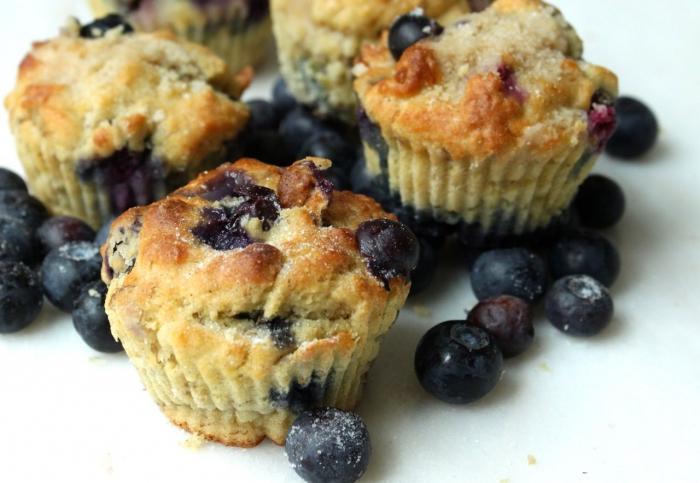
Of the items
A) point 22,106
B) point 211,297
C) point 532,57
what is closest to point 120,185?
point 22,106

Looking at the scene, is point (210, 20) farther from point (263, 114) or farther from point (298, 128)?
point (298, 128)

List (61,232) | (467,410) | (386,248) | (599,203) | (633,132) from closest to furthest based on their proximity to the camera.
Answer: (386,248)
(467,410)
(61,232)
(599,203)
(633,132)

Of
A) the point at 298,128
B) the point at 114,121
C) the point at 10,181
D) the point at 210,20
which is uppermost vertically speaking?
the point at 114,121

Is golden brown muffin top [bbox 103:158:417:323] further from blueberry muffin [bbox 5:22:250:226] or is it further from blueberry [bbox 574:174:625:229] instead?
blueberry [bbox 574:174:625:229]

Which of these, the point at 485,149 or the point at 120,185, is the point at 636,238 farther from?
the point at 120,185

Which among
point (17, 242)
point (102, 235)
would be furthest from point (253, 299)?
point (17, 242)

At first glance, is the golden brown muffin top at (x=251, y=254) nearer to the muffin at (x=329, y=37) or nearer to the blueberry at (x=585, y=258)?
the blueberry at (x=585, y=258)
